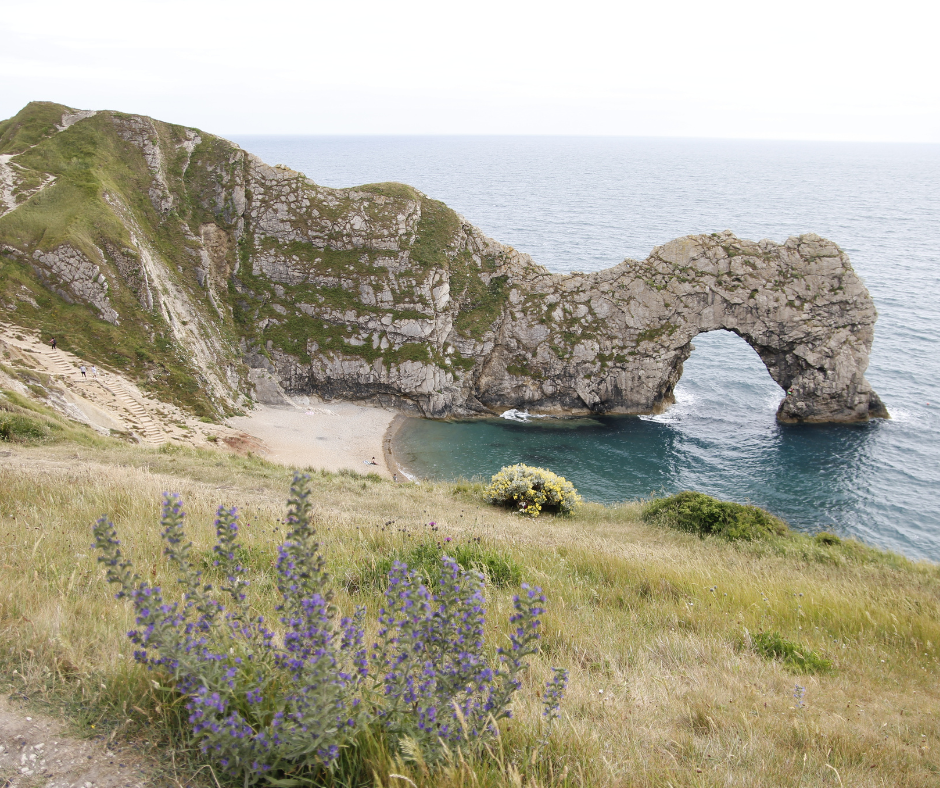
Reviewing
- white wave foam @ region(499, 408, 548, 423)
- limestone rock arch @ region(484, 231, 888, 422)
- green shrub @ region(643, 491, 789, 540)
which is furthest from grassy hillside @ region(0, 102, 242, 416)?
green shrub @ region(643, 491, 789, 540)

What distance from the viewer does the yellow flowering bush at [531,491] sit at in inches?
997

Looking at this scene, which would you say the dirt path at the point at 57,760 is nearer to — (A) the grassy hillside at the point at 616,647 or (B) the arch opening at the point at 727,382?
(A) the grassy hillside at the point at 616,647

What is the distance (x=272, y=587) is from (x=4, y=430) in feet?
81.3

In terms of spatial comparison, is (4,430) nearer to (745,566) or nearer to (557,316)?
(745,566)

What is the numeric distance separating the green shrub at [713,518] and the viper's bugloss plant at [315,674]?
19392 millimetres

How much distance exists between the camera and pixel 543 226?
126 m

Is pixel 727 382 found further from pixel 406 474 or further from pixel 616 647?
pixel 616 647

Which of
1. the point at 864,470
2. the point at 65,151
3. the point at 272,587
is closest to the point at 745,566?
the point at 272,587

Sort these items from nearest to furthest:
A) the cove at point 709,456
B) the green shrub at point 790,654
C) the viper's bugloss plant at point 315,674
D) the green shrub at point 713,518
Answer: the viper's bugloss plant at point 315,674
the green shrub at point 790,654
the green shrub at point 713,518
the cove at point 709,456

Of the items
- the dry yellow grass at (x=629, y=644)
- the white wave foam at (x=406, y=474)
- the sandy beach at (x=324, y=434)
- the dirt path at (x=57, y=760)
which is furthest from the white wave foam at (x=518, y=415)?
the dirt path at (x=57, y=760)

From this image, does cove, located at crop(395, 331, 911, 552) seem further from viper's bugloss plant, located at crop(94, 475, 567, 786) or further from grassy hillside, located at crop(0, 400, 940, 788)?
viper's bugloss plant, located at crop(94, 475, 567, 786)

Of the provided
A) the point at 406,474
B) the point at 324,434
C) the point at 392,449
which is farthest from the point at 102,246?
the point at 406,474

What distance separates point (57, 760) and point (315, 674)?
6.72ft

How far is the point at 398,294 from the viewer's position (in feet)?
194
